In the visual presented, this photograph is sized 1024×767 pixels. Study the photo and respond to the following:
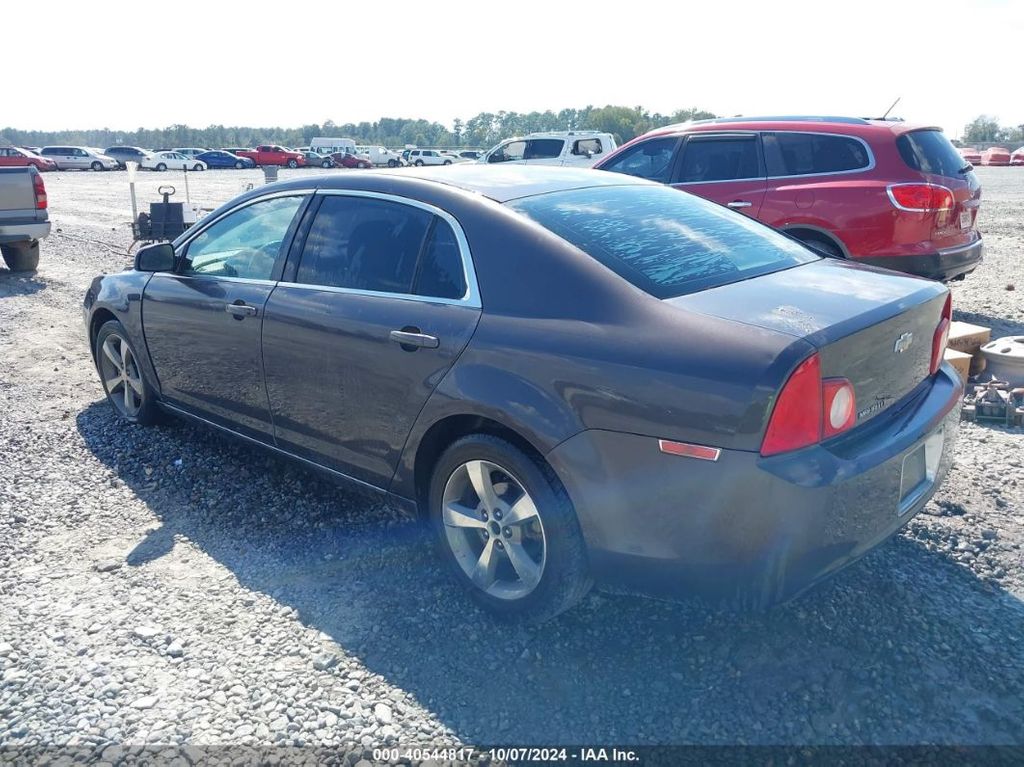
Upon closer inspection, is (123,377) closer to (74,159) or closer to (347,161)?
(347,161)

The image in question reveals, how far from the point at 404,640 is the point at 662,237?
6.10 feet

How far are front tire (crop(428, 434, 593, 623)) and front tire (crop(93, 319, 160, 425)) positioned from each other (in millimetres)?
2632

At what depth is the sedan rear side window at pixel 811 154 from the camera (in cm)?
727

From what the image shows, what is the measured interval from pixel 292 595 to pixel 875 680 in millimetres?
2228

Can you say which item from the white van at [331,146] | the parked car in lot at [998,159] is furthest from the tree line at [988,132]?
the white van at [331,146]

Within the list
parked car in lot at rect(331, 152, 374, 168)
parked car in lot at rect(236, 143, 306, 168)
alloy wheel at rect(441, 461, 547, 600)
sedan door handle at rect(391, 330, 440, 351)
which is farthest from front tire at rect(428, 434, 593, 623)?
parked car in lot at rect(236, 143, 306, 168)

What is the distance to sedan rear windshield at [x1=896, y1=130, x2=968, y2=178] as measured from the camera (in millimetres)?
7062

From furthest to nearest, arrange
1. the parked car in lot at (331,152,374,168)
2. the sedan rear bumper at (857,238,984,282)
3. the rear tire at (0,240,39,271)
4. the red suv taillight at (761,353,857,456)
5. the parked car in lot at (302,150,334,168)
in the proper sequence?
the parked car in lot at (302,150,334,168)
the parked car in lot at (331,152,374,168)
the rear tire at (0,240,39,271)
the sedan rear bumper at (857,238,984,282)
the red suv taillight at (761,353,857,456)

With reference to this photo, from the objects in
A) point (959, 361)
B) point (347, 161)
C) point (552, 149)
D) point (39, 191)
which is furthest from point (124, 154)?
point (959, 361)

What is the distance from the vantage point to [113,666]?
119 inches

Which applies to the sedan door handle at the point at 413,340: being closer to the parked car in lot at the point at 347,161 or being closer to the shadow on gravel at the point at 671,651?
the shadow on gravel at the point at 671,651

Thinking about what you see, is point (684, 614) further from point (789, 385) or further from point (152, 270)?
point (152, 270)

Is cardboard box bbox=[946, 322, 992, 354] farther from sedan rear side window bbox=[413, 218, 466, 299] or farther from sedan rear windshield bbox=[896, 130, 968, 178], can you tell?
sedan rear side window bbox=[413, 218, 466, 299]

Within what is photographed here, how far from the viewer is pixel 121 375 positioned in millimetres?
5379
